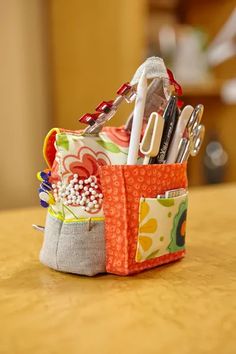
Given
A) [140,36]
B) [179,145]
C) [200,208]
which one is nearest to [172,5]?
[140,36]

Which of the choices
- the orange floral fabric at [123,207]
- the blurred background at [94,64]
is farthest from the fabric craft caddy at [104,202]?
the blurred background at [94,64]

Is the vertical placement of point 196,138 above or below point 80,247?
above

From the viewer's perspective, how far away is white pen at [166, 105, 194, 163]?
1.67ft

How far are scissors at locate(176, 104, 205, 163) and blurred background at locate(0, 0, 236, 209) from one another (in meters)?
0.86

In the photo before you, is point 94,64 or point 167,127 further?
point 94,64

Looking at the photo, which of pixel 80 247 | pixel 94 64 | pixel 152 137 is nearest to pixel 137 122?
pixel 152 137

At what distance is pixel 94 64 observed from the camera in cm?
162

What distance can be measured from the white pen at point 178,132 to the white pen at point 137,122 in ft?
0.14

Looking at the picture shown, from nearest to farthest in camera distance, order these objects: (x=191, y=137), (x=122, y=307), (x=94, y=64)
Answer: (x=122, y=307) → (x=191, y=137) → (x=94, y=64)

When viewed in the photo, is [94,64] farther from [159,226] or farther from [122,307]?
[122,307]

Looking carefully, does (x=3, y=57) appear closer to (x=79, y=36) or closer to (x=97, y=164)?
(x=79, y=36)

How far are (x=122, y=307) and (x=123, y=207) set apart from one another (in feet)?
0.34

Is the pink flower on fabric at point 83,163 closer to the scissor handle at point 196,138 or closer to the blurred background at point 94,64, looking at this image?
the scissor handle at point 196,138

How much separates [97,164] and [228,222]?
0.36 m
